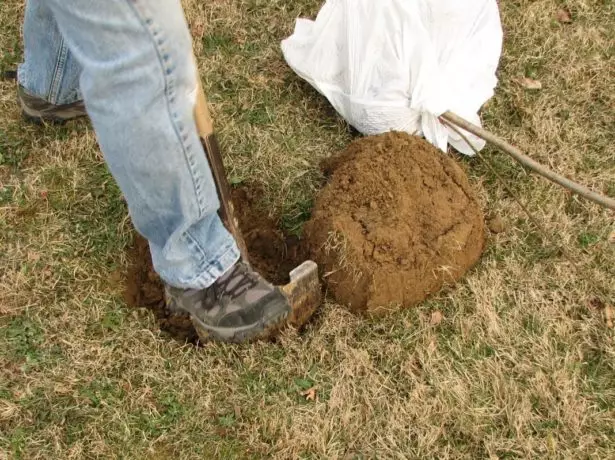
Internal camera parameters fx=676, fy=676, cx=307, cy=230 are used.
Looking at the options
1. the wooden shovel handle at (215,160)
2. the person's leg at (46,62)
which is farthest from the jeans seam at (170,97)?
the person's leg at (46,62)

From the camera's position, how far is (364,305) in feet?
7.84

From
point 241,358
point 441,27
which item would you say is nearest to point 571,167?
point 441,27

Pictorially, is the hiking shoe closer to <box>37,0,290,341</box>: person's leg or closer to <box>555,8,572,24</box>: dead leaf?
<box>37,0,290,341</box>: person's leg

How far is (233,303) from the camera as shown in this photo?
221cm

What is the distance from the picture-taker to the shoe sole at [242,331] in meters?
2.26

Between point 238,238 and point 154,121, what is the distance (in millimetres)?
664

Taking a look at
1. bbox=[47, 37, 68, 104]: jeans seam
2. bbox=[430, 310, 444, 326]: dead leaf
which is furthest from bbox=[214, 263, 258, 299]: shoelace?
bbox=[47, 37, 68, 104]: jeans seam

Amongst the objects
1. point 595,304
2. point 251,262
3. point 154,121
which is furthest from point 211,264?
point 595,304

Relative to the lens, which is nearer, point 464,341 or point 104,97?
point 104,97

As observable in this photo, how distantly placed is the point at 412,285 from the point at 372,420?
1.63 ft

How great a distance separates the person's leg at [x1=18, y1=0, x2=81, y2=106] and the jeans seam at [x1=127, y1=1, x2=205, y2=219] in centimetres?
95

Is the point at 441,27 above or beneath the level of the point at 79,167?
above

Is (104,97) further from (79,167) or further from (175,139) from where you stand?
(79,167)

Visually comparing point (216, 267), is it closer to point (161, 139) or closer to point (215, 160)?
point (215, 160)
